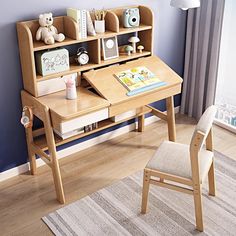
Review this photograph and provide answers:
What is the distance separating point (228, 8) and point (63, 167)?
2.00 metres

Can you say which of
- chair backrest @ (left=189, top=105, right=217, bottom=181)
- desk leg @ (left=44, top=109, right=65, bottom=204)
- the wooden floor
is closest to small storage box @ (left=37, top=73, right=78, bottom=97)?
desk leg @ (left=44, top=109, right=65, bottom=204)

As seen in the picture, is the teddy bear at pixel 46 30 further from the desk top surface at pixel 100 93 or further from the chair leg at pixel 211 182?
the chair leg at pixel 211 182

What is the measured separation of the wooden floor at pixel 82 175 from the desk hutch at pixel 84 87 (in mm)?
144

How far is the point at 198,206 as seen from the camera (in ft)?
7.72

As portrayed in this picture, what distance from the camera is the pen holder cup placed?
9.27 ft

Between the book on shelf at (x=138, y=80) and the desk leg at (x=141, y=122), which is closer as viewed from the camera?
the book on shelf at (x=138, y=80)

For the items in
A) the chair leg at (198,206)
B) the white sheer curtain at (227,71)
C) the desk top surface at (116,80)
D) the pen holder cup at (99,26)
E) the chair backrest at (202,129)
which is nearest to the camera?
the chair backrest at (202,129)

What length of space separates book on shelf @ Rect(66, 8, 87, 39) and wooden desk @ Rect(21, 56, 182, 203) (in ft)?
1.00

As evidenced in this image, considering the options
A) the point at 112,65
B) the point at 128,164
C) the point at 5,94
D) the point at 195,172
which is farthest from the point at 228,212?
the point at 5,94

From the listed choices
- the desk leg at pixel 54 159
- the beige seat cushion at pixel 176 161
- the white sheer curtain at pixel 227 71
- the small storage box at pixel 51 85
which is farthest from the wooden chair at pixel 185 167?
the white sheer curtain at pixel 227 71

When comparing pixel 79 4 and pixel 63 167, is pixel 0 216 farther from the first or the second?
pixel 79 4

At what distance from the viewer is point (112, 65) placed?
120 inches

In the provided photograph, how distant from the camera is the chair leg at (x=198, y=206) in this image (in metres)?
2.31

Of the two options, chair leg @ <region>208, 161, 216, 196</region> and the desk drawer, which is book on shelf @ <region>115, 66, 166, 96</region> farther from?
chair leg @ <region>208, 161, 216, 196</region>
